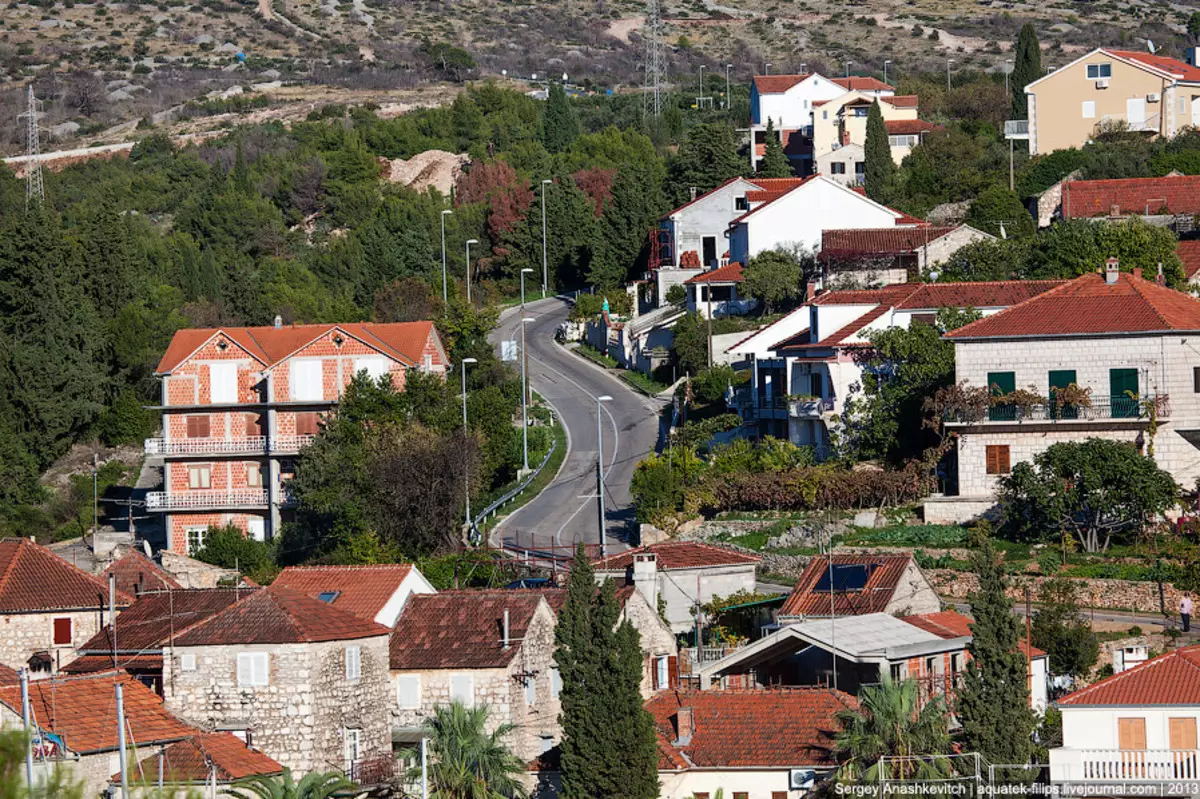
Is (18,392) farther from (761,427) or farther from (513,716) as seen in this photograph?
(513,716)

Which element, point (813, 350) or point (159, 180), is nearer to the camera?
point (813, 350)

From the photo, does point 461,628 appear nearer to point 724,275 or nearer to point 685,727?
point 685,727

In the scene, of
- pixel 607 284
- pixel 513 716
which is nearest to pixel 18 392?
pixel 607 284

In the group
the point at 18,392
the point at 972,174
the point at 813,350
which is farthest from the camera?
the point at 972,174

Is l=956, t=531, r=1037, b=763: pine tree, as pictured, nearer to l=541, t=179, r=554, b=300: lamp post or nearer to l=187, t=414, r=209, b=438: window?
l=187, t=414, r=209, b=438: window

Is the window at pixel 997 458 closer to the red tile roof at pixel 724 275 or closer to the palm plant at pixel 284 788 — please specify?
the red tile roof at pixel 724 275

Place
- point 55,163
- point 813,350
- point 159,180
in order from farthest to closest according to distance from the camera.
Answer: point 55,163, point 159,180, point 813,350
